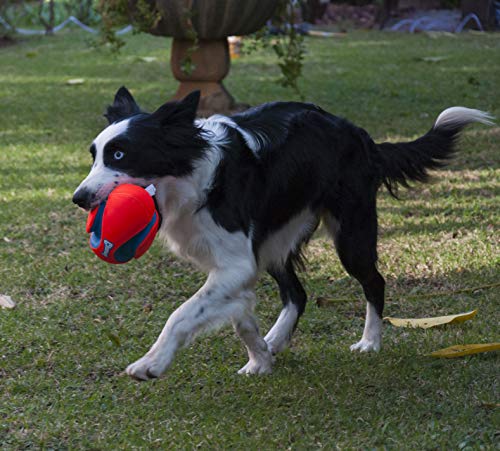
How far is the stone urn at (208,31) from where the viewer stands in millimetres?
8195

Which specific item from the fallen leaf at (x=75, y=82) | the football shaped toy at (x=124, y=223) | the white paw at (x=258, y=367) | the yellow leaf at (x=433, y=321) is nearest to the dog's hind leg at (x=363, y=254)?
the yellow leaf at (x=433, y=321)

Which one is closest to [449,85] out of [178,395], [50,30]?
[178,395]

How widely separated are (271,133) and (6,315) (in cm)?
181

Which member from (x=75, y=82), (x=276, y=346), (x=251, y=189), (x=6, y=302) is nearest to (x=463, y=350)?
(x=276, y=346)

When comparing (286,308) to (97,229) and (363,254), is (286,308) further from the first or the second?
(97,229)

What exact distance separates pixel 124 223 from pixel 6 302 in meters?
1.77

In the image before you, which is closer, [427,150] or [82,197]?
[82,197]

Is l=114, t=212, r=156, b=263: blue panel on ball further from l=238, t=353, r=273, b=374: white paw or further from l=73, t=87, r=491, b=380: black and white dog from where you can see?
l=238, t=353, r=273, b=374: white paw

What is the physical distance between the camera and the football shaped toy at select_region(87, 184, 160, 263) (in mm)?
3414

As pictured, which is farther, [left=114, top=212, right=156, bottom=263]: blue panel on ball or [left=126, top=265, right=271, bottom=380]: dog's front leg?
[left=114, top=212, right=156, bottom=263]: blue panel on ball

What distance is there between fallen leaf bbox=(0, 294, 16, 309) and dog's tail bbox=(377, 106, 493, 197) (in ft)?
6.84

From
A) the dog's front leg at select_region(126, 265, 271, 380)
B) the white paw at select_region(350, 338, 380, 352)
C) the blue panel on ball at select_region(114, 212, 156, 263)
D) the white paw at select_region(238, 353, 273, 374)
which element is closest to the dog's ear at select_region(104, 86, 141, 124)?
the blue panel on ball at select_region(114, 212, 156, 263)

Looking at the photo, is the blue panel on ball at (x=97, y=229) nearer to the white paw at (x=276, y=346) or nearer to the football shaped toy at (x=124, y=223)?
the football shaped toy at (x=124, y=223)

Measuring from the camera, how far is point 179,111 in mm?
3635
